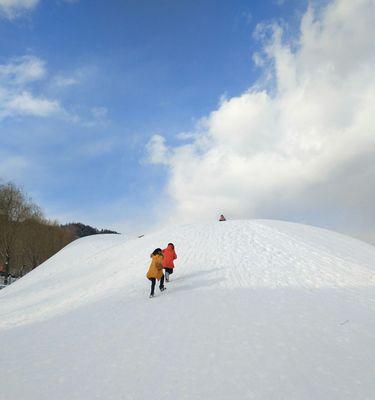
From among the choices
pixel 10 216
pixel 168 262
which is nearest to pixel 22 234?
→ pixel 10 216

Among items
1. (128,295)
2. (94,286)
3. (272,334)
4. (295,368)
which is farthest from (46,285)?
(295,368)

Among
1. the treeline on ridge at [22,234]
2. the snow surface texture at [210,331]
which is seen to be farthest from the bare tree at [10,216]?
the snow surface texture at [210,331]

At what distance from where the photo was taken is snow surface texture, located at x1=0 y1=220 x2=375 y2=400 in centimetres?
728

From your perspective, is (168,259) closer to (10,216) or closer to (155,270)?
(155,270)

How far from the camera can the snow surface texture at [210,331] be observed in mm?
7281

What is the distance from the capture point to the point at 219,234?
83.1 feet

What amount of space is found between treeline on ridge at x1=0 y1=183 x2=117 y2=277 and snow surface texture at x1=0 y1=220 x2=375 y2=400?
3706 cm

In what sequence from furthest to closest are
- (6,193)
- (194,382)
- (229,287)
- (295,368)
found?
(6,193) < (229,287) < (295,368) < (194,382)

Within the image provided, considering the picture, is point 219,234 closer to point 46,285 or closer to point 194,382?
point 46,285

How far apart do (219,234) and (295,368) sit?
1752 centimetres

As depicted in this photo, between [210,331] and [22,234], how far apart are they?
178ft

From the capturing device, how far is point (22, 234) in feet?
187

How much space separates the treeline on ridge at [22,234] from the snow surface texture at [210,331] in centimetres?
3706

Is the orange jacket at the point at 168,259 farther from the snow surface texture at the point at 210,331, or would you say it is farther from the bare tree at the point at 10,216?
the bare tree at the point at 10,216
